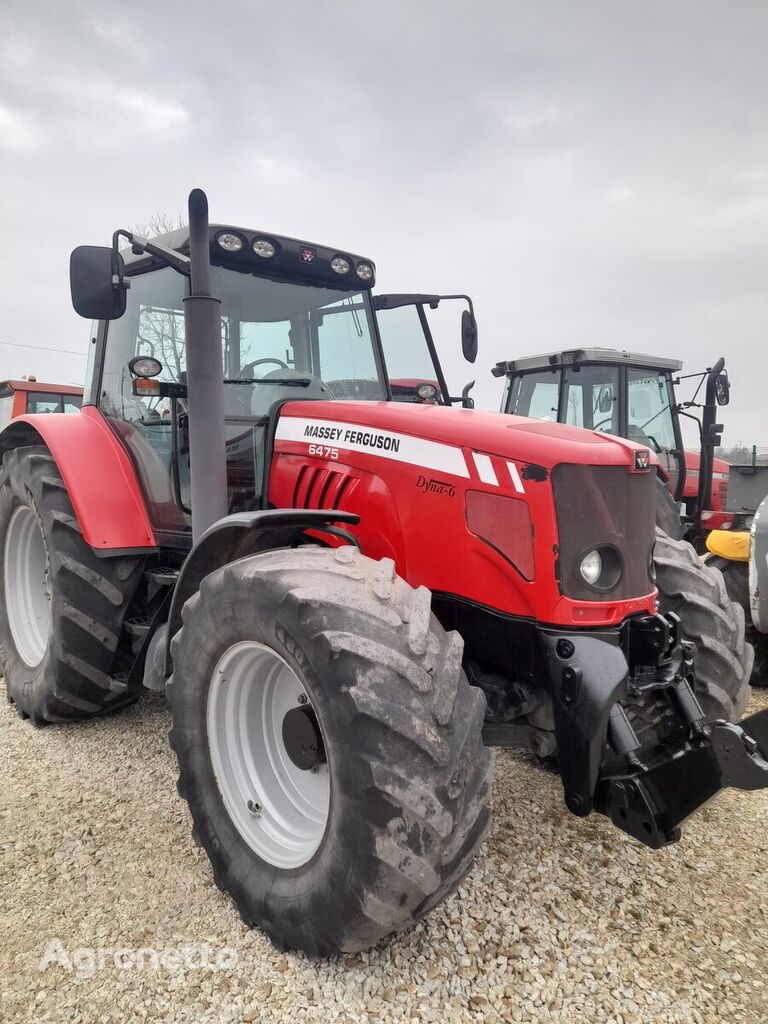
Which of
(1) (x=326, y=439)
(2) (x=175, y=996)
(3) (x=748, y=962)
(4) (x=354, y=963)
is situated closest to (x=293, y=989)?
(4) (x=354, y=963)

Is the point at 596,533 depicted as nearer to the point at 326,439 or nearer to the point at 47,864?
the point at 326,439

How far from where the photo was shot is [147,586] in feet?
11.2

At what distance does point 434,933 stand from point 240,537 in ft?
4.53

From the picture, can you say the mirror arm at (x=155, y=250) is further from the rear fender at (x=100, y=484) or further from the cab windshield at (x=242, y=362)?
the rear fender at (x=100, y=484)

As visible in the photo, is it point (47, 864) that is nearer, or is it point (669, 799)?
Result: point (669, 799)

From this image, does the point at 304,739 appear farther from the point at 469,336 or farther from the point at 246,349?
the point at 469,336

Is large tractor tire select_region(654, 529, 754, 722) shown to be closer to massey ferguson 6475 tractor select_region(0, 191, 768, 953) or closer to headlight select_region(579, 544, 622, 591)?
massey ferguson 6475 tractor select_region(0, 191, 768, 953)

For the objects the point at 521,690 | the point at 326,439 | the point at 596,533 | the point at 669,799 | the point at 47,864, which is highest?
the point at 326,439

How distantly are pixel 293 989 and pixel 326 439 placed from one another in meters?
1.77

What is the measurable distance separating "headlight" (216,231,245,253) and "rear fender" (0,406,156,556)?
3.71 ft

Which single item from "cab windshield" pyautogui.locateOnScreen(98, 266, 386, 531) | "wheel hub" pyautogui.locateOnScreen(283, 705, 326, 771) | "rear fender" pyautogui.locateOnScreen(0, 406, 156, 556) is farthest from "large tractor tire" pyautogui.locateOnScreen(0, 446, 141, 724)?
"wheel hub" pyautogui.locateOnScreen(283, 705, 326, 771)

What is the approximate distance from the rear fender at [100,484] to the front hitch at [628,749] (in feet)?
6.56

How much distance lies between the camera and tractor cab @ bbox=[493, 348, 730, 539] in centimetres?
714

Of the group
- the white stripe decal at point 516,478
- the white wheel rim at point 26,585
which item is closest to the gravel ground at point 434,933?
the white wheel rim at point 26,585
